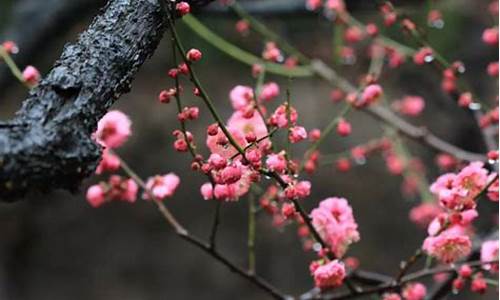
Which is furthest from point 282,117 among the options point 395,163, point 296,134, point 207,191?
point 395,163

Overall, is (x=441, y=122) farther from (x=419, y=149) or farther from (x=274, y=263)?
Answer: (x=274, y=263)

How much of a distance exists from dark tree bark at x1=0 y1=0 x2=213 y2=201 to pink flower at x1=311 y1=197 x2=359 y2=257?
0.31m

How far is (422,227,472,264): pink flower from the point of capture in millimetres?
779

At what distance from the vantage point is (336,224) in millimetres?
814

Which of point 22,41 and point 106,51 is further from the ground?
point 22,41

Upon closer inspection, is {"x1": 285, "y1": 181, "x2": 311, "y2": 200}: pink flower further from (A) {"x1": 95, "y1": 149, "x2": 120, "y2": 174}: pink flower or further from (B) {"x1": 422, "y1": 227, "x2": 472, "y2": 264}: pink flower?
(A) {"x1": 95, "y1": 149, "x2": 120, "y2": 174}: pink flower

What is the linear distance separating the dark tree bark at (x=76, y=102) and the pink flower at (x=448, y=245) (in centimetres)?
37

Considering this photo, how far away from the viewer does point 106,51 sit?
1.81ft

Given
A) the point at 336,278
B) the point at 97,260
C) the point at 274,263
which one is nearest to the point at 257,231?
the point at 274,263

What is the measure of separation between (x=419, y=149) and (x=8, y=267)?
141cm

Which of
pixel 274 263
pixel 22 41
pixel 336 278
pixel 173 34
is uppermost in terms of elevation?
pixel 22 41

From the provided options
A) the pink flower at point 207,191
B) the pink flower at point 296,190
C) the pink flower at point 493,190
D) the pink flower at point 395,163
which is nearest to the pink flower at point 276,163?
the pink flower at point 296,190

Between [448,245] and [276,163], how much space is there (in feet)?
0.79

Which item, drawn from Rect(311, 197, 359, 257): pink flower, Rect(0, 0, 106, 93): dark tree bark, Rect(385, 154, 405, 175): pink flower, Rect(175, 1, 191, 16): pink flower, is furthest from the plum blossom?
Rect(0, 0, 106, 93): dark tree bark
